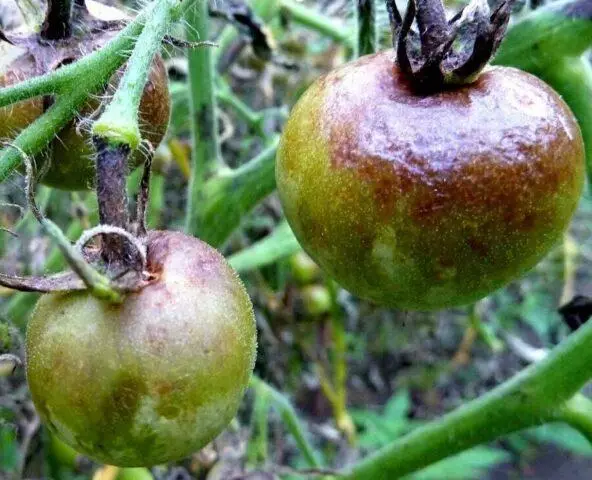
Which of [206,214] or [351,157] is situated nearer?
[351,157]

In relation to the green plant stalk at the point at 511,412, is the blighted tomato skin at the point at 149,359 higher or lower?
higher

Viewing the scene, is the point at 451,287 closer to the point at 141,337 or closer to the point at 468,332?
the point at 141,337

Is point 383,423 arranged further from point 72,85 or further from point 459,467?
point 72,85

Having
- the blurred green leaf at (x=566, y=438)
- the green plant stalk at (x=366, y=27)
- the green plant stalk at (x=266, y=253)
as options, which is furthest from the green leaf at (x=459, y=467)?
the green plant stalk at (x=366, y=27)

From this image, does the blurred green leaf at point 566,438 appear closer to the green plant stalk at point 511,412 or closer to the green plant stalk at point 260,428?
the green plant stalk at point 260,428

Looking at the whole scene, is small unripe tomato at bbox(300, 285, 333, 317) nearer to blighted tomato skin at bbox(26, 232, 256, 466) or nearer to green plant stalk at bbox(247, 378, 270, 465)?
green plant stalk at bbox(247, 378, 270, 465)

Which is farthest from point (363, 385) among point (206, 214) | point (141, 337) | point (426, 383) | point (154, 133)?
point (141, 337)

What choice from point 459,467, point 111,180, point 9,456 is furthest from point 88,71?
point 459,467

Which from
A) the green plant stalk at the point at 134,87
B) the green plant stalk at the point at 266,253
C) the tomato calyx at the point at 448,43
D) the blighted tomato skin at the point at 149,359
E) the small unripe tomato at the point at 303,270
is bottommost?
the small unripe tomato at the point at 303,270
